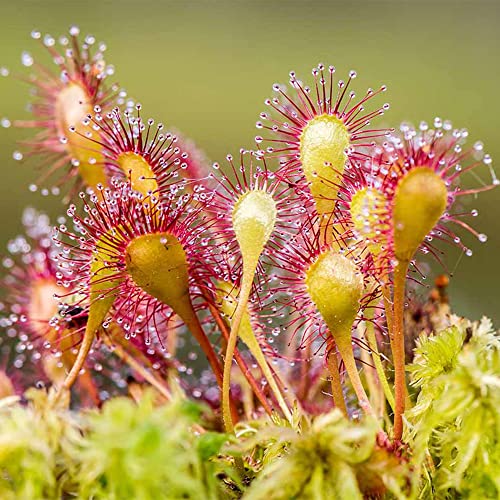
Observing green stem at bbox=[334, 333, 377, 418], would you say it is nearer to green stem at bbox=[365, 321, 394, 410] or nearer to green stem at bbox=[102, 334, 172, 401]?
green stem at bbox=[365, 321, 394, 410]

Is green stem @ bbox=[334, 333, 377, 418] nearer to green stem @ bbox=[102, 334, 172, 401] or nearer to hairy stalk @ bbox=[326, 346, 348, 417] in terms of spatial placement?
hairy stalk @ bbox=[326, 346, 348, 417]

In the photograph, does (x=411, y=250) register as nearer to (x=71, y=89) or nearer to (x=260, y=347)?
(x=260, y=347)

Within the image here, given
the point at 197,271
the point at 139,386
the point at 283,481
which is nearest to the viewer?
the point at 283,481

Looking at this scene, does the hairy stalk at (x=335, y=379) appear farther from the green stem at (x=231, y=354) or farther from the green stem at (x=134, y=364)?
the green stem at (x=134, y=364)

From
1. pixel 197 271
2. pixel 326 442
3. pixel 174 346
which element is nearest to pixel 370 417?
pixel 326 442

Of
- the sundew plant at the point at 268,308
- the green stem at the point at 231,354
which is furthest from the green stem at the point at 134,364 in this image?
the green stem at the point at 231,354

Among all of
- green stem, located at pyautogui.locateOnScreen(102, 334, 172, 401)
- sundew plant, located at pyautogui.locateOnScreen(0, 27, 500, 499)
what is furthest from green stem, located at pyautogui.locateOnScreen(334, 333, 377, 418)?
green stem, located at pyautogui.locateOnScreen(102, 334, 172, 401)

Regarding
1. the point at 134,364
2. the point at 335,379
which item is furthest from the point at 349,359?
the point at 134,364

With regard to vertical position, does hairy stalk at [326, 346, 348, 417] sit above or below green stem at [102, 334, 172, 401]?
below

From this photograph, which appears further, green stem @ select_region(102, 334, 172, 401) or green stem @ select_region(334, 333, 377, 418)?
green stem @ select_region(102, 334, 172, 401)
